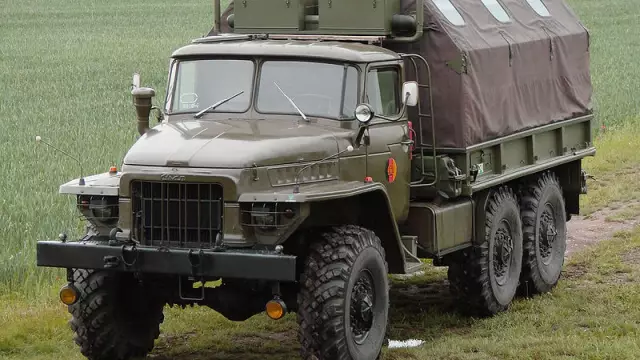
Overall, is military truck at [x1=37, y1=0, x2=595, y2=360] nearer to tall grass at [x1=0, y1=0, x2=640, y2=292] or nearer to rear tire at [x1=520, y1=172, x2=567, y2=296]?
rear tire at [x1=520, y1=172, x2=567, y2=296]

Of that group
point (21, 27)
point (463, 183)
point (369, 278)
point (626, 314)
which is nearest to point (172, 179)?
point (369, 278)

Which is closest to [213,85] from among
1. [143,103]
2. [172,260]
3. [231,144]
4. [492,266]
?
[143,103]

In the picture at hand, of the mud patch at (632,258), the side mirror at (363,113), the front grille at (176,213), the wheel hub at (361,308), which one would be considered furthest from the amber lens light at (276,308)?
the mud patch at (632,258)

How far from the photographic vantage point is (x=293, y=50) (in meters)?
10.8

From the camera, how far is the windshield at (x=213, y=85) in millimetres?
10750

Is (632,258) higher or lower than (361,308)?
lower

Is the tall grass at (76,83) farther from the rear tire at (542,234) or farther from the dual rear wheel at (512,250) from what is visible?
the rear tire at (542,234)

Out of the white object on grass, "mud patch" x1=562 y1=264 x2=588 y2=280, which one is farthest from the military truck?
the white object on grass

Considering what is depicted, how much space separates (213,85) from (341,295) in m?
2.20

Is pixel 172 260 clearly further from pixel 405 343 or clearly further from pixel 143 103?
pixel 405 343

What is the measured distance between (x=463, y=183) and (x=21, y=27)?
134ft

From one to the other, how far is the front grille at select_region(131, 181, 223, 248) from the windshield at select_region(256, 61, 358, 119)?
128 centimetres

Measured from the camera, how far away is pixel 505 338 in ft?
37.4

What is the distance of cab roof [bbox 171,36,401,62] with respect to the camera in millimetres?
10758
